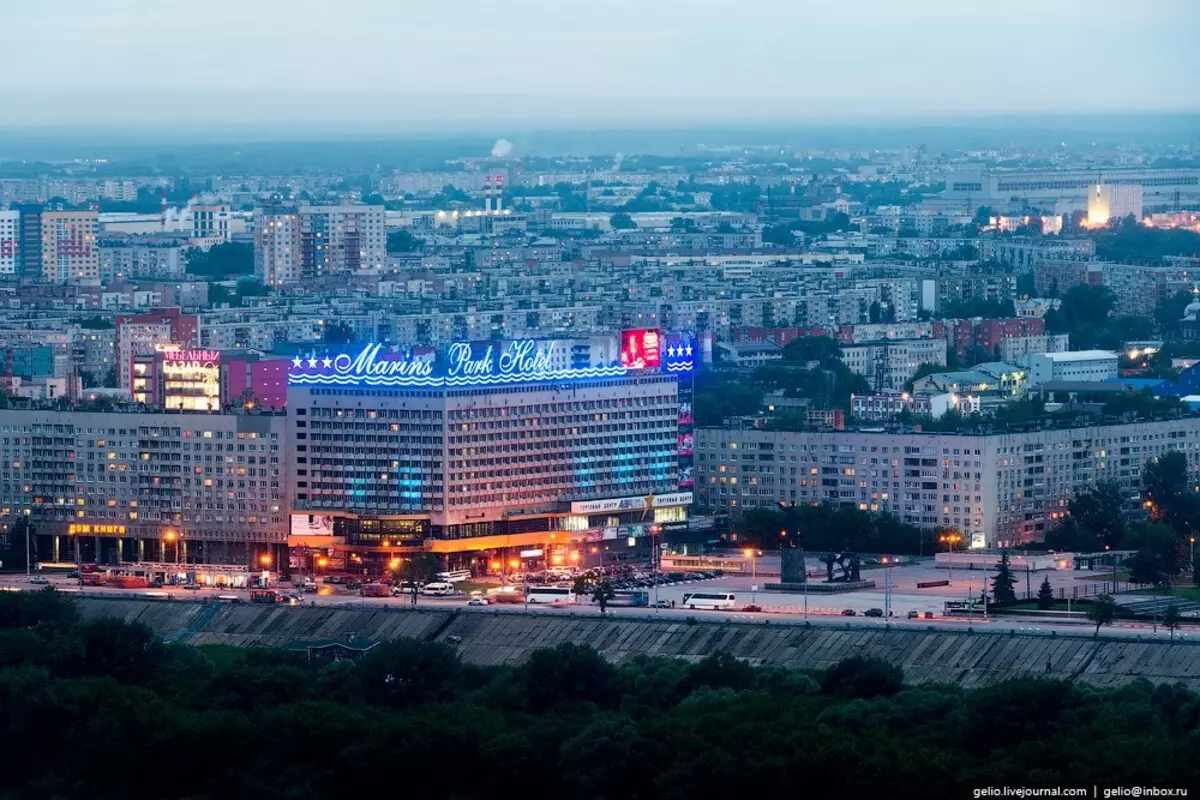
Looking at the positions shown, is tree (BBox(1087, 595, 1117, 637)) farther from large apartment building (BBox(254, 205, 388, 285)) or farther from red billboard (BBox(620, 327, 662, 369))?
large apartment building (BBox(254, 205, 388, 285))

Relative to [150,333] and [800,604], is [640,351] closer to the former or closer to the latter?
[800,604]

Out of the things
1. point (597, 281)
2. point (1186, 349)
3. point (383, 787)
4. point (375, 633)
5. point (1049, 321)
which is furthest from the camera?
point (597, 281)

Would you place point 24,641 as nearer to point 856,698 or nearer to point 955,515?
point 856,698

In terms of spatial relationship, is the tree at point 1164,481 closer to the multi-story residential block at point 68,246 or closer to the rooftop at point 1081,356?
the rooftop at point 1081,356

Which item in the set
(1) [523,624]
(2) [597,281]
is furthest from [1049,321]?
(1) [523,624]

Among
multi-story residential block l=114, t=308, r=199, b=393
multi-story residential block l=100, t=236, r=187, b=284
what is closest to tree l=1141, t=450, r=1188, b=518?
multi-story residential block l=114, t=308, r=199, b=393

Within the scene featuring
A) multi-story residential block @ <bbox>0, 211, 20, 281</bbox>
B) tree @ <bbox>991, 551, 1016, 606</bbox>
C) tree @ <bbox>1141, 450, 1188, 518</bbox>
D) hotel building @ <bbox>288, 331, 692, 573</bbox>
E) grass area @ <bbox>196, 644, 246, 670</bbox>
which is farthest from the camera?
multi-story residential block @ <bbox>0, 211, 20, 281</bbox>
